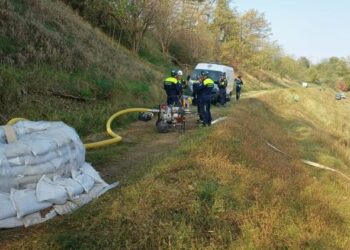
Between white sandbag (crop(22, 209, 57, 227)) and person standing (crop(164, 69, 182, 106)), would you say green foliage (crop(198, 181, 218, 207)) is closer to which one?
white sandbag (crop(22, 209, 57, 227))

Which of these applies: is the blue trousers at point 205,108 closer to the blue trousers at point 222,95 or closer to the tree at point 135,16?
the blue trousers at point 222,95

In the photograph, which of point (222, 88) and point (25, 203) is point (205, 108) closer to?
point (222, 88)

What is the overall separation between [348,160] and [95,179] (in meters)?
15.0

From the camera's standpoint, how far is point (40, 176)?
6.94m

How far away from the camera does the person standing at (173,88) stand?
1625 cm

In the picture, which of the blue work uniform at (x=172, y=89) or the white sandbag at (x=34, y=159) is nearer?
the white sandbag at (x=34, y=159)

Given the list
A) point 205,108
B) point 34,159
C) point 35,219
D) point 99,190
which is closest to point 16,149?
point 34,159

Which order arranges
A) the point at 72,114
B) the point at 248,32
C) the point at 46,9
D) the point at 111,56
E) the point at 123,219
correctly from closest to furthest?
1. the point at 123,219
2. the point at 72,114
3. the point at 46,9
4. the point at 111,56
5. the point at 248,32

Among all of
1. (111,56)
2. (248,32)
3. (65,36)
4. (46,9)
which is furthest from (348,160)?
(248,32)

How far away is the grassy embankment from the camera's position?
6.13 meters

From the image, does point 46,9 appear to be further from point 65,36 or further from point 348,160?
point 348,160

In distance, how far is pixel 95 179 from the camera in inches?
320

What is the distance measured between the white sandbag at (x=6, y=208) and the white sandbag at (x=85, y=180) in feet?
4.46

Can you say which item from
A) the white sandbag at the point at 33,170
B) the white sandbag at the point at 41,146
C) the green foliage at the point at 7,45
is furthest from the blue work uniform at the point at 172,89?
the white sandbag at the point at 33,170
